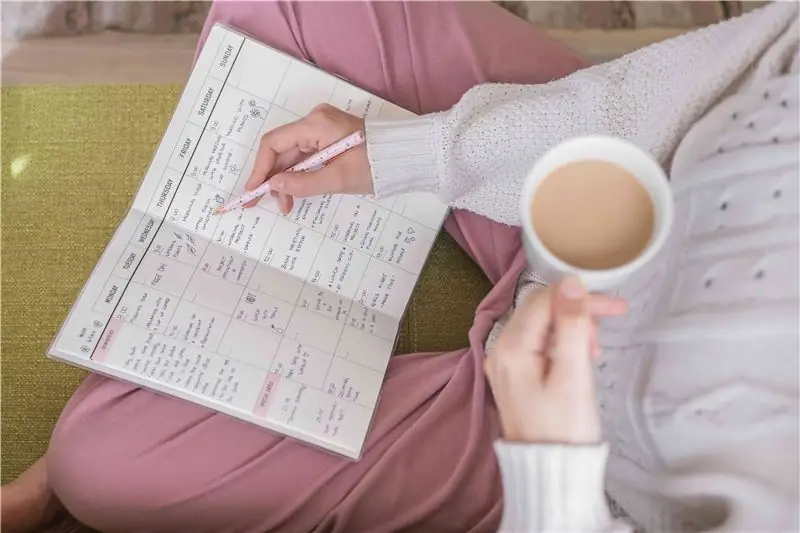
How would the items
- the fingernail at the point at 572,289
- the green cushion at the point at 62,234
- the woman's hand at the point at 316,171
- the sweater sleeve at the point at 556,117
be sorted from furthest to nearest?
the green cushion at the point at 62,234
the woman's hand at the point at 316,171
the sweater sleeve at the point at 556,117
the fingernail at the point at 572,289

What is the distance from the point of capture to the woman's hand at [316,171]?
2.28ft

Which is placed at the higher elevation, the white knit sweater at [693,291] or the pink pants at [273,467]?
the white knit sweater at [693,291]

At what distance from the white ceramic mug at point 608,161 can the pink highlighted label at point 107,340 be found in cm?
38

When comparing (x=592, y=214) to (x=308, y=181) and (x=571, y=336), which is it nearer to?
(x=571, y=336)

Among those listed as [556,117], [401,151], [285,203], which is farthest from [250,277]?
[556,117]

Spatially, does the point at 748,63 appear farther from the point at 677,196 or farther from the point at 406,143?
the point at 406,143

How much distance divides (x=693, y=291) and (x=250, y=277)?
0.38 metres

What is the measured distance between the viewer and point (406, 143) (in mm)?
684

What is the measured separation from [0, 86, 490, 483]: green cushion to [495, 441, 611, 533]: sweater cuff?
372 millimetres

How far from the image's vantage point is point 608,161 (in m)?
0.45

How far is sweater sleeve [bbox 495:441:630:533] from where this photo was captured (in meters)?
0.46

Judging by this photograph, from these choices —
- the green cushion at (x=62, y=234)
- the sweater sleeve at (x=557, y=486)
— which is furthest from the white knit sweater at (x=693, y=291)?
the green cushion at (x=62, y=234)

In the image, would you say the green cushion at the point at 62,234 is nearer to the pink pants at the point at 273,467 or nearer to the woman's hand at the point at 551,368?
Answer: the pink pants at the point at 273,467

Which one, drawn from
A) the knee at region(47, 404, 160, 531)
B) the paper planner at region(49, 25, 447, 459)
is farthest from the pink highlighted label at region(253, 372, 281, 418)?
the knee at region(47, 404, 160, 531)
